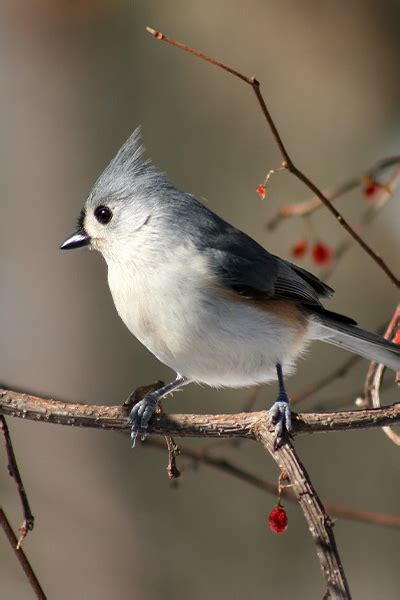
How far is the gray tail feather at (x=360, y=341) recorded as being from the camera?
2457 mm

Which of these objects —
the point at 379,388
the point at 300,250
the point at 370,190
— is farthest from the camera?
the point at 300,250

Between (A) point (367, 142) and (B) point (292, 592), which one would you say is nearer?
Answer: (B) point (292, 592)

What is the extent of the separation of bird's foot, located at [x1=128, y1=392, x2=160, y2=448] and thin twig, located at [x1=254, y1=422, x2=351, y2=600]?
36 centimetres

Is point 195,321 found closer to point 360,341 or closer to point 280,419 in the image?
point 280,419

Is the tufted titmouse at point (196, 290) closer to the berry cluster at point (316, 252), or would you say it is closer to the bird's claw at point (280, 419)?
the bird's claw at point (280, 419)

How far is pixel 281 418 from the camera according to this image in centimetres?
197

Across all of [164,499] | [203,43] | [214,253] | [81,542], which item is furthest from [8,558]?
[203,43]

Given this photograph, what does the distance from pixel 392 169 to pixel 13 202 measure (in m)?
2.85

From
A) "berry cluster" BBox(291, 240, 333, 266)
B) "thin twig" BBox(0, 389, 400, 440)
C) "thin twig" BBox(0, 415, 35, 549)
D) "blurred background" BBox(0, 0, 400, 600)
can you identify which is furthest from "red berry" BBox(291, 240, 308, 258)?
"thin twig" BBox(0, 415, 35, 549)

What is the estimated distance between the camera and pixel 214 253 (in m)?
2.53

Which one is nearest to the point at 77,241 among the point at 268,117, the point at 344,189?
the point at 344,189

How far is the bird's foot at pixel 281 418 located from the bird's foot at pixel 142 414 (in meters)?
0.33

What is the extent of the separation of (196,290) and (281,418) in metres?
0.56

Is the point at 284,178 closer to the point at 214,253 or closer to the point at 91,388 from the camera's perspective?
the point at 91,388
